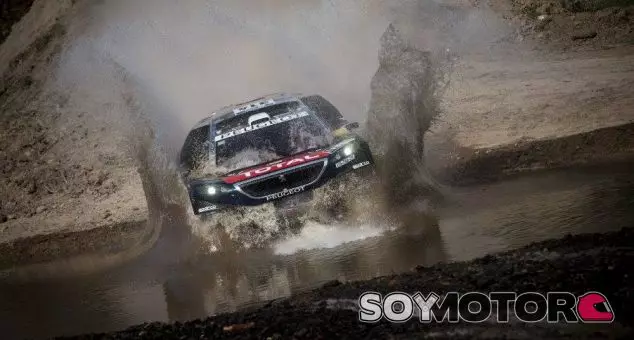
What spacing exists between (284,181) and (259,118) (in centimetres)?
157

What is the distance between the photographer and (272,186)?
5.86 metres

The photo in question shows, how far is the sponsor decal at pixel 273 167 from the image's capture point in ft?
19.3

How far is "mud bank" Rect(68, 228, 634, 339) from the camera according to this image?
3066mm

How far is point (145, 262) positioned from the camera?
7.07 meters

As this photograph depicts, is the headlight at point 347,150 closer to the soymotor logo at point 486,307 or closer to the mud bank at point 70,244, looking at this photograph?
the soymotor logo at point 486,307

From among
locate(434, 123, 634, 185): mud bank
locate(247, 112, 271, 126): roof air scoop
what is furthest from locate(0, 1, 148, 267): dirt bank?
locate(434, 123, 634, 185): mud bank

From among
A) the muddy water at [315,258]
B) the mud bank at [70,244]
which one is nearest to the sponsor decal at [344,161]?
the muddy water at [315,258]

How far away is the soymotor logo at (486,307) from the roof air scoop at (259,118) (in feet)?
12.0

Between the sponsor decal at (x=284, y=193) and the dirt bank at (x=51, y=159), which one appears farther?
the dirt bank at (x=51, y=159)

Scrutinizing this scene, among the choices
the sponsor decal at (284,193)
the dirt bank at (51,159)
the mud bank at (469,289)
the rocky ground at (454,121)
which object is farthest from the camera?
the dirt bank at (51,159)

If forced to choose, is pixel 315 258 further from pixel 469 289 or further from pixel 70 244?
pixel 70 244

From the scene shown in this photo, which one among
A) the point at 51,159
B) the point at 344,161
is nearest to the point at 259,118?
the point at 344,161

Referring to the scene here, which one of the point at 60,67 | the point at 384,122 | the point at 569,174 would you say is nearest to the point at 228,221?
the point at 384,122

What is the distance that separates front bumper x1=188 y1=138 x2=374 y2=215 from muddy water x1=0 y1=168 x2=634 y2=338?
537 mm
